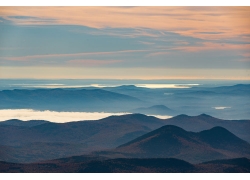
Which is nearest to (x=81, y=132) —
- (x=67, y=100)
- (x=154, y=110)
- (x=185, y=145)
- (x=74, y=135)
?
(x=74, y=135)

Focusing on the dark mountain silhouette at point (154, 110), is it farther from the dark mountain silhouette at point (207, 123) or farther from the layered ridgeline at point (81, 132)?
the dark mountain silhouette at point (207, 123)

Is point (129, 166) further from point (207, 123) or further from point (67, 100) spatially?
point (67, 100)

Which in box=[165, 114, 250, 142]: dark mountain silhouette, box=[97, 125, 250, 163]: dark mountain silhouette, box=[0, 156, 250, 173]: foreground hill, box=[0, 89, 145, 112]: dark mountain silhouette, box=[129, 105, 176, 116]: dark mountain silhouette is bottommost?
box=[0, 156, 250, 173]: foreground hill

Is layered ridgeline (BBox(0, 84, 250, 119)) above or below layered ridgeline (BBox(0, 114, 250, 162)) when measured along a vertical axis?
above

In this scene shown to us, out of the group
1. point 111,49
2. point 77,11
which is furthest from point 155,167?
point 77,11

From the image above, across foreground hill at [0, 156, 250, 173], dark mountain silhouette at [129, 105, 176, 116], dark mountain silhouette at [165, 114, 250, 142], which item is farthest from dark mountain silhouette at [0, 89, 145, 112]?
foreground hill at [0, 156, 250, 173]

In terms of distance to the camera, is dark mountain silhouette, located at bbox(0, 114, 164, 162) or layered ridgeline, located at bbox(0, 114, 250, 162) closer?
layered ridgeline, located at bbox(0, 114, 250, 162)

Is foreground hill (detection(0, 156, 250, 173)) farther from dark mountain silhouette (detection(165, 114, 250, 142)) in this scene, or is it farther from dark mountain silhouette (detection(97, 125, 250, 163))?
dark mountain silhouette (detection(165, 114, 250, 142))

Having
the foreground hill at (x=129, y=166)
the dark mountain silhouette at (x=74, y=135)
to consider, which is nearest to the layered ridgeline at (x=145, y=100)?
the dark mountain silhouette at (x=74, y=135)
